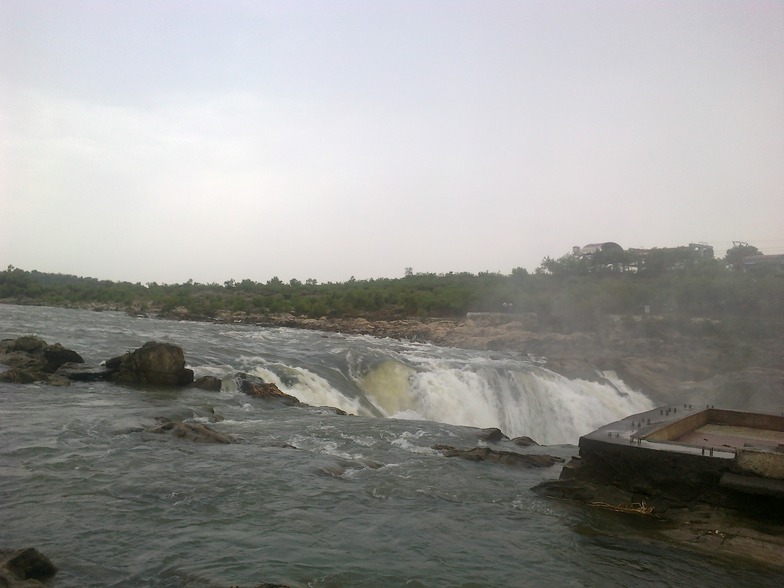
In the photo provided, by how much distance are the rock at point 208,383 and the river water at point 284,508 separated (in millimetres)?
639

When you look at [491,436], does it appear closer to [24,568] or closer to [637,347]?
[24,568]

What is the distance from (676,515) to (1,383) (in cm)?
1370

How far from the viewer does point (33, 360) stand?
15438mm

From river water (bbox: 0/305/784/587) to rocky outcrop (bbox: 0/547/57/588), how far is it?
0.16 m

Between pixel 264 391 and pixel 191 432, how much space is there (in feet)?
16.8

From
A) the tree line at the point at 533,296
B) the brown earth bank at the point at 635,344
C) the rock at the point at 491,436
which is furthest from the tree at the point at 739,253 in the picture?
the rock at the point at 491,436

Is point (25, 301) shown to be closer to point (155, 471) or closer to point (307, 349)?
point (307, 349)

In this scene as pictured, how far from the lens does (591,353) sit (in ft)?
107

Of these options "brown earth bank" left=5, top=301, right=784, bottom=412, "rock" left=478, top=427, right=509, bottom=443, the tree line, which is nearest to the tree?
the tree line

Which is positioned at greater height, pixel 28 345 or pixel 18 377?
pixel 28 345

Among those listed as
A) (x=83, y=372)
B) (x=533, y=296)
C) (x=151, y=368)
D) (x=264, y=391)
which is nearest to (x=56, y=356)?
(x=83, y=372)

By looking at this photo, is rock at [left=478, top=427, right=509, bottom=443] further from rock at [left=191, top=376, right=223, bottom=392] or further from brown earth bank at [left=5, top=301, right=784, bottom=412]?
brown earth bank at [left=5, top=301, right=784, bottom=412]

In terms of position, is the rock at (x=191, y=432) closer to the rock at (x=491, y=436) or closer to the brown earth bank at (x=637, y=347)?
→ the rock at (x=491, y=436)

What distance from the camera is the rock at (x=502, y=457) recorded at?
1109cm
